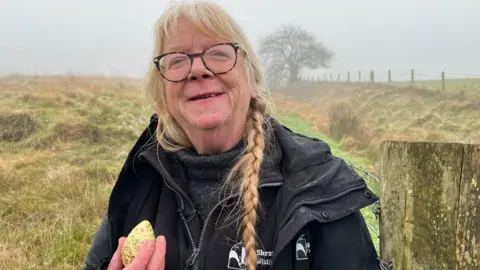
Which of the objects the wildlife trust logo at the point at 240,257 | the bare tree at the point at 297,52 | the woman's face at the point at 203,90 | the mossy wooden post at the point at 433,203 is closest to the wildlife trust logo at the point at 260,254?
the wildlife trust logo at the point at 240,257

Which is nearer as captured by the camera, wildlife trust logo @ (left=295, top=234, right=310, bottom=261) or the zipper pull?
wildlife trust logo @ (left=295, top=234, right=310, bottom=261)

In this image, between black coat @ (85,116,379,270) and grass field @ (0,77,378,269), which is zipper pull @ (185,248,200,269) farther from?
grass field @ (0,77,378,269)

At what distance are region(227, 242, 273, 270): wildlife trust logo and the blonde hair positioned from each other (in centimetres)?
6

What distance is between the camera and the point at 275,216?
172 centimetres

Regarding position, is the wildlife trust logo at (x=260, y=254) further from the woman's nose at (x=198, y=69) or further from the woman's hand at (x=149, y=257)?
the woman's nose at (x=198, y=69)

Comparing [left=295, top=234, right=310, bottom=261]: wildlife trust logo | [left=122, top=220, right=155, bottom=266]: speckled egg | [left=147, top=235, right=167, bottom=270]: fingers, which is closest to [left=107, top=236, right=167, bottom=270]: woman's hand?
[left=147, top=235, right=167, bottom=270]: fingers

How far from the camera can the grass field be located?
4.51 m

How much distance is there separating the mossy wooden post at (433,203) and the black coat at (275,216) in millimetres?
214

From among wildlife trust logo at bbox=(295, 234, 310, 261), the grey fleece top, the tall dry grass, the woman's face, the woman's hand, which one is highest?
the woman's face

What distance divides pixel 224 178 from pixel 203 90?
0.41 m

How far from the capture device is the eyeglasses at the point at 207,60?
74.1 inches

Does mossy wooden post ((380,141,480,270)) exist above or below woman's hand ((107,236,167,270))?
above

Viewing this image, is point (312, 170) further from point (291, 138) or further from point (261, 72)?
point (261, 72)

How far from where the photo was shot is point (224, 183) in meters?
1.87
